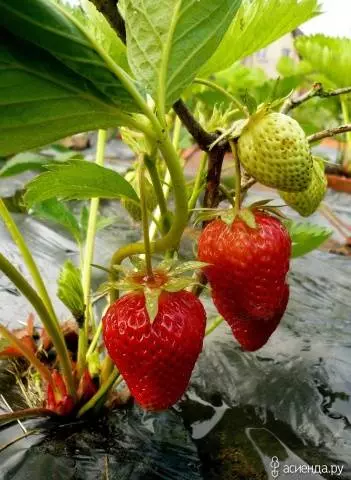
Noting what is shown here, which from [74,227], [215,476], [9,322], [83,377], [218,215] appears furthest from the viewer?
A: [9,322]

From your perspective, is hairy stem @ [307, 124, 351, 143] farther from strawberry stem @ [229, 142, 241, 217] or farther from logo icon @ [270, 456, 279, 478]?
logo icon @ [270, 456, 279, 478]

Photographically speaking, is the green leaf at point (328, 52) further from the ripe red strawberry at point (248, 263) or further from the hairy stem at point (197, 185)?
the ripe red strawberry at point (248, 263)

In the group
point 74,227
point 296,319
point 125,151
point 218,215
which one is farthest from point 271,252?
point 125,151

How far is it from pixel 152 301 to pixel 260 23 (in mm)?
286

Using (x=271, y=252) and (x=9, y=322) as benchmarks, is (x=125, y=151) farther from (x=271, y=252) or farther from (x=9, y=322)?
(x=271, y=252)

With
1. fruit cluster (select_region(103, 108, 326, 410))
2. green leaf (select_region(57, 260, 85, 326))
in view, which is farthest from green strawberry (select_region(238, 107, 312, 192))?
green leaf (select_region(57, 260, 85, 326))

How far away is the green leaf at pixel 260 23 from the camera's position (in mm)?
499

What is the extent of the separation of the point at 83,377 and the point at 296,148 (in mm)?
464

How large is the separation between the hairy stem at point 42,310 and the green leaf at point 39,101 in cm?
17

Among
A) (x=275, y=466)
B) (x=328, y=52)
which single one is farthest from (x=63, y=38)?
(x=328, y=52)

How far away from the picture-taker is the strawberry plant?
363mm

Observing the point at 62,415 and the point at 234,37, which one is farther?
the point at 62,415

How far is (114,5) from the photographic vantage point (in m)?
0.41

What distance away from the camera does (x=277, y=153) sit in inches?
17.5
